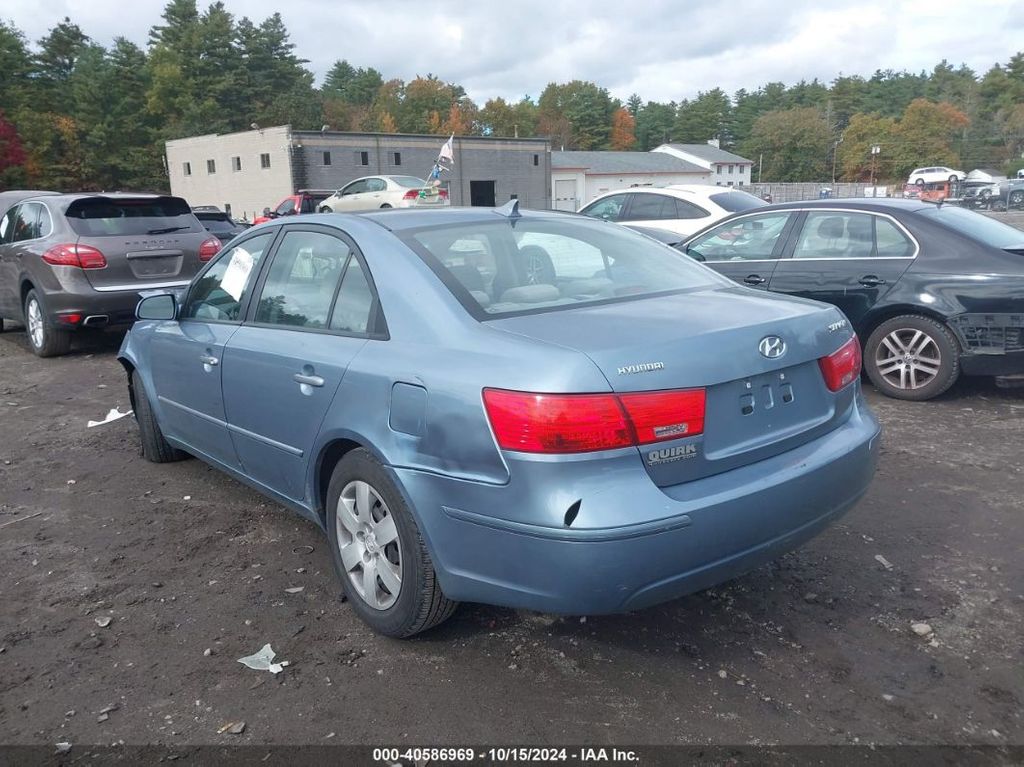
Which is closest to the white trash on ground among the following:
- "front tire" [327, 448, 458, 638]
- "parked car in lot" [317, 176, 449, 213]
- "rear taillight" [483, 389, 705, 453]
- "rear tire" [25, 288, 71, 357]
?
"front tire" [327, 448, 458, 638]

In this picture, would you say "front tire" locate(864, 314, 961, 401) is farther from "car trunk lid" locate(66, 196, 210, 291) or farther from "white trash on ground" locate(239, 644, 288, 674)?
"car trunk lid" locate(66, 196, 210, 291)

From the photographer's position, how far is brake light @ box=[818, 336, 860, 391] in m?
3.04

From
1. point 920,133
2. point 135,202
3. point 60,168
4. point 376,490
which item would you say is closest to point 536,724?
point 376,490

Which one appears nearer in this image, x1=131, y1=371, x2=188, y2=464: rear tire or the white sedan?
x1=131, y1=371, x2=188, y2=464: rear tire

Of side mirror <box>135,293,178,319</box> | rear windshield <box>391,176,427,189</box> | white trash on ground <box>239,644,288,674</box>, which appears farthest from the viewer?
rear windshield <box>391,176,427,189</box>

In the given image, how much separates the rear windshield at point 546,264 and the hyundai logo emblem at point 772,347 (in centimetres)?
59

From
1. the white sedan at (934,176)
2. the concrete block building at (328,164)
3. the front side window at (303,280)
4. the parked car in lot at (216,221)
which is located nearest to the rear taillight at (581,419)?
the front side window at (303,280)

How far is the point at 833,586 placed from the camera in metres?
3.48

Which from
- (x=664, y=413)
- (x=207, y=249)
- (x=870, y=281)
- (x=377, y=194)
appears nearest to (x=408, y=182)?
(x=377, y=194)

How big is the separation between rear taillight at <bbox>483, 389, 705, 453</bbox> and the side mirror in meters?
2.69

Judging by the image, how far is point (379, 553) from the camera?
3057mm

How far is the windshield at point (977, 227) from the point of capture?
241 inches

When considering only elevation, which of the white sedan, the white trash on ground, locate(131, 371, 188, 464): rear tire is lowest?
the white trash on ground

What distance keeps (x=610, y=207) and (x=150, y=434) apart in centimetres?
909
